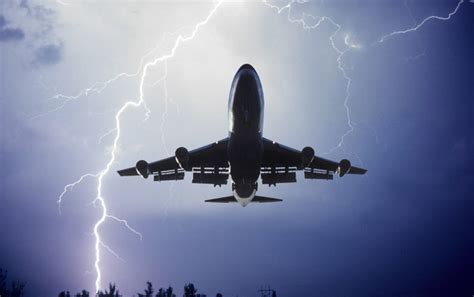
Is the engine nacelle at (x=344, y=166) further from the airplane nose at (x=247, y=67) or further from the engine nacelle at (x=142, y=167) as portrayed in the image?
the engine nacelle at (x=142, y=167)

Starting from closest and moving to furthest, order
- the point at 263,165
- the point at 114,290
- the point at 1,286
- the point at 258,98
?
the point at 258,98, the point at 263,165, the point at 1,286, the point at 114,290

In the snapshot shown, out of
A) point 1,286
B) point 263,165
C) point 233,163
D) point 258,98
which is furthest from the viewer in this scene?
point 1,286

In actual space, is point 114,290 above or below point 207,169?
below

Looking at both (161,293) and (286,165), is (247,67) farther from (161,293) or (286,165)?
(161,293)

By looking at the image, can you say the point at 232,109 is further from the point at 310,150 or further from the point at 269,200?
the point at 269,200

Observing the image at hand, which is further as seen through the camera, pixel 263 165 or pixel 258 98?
pixel 263 165

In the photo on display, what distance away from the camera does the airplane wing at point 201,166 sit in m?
21.0

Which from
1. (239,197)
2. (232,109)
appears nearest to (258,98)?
(232,109)

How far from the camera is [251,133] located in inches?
656

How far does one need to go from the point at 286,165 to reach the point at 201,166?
17.8ft

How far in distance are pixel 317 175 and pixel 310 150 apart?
18.9ft

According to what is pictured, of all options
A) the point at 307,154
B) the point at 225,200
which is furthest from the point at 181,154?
the point at 307,154

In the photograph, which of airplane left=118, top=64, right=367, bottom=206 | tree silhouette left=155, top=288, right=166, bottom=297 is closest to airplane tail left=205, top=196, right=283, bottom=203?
airplane left=118, top=64, right=367, bottom=206

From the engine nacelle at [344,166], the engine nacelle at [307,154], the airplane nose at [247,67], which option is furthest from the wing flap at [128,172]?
the engine nacelle at [344,166]
